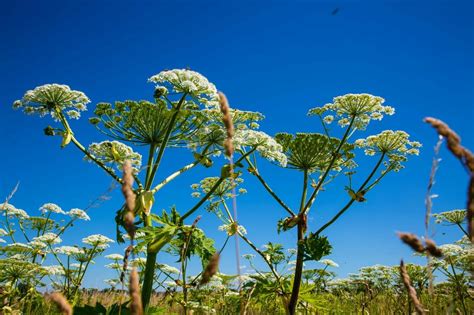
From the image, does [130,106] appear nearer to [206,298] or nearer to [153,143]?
[153,143]

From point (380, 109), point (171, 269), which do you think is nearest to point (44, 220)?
point (171, 269)

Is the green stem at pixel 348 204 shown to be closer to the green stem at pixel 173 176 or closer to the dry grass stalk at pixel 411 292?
the green stem at pixel 173 176

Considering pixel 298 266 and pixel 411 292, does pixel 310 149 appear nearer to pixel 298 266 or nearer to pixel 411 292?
pixel 298 266

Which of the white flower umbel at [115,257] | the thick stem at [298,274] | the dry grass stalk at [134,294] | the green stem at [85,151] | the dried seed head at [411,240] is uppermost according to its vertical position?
the green stem at [85,151]

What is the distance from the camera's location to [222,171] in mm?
5977

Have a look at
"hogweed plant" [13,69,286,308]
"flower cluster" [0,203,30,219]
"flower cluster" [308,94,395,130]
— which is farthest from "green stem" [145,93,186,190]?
"flower cluster" [0,203,30,219]

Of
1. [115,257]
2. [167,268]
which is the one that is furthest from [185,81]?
[115,257]

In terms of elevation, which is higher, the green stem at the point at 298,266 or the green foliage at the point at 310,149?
A: the green foliage at the point at 310,149

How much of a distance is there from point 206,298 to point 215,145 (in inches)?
166

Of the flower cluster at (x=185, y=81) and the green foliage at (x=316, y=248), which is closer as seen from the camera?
the flower cluster at (x=185, y=81)

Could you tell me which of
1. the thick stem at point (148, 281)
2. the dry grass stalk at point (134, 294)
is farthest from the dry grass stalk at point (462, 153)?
the thick stem at point (148, 281)

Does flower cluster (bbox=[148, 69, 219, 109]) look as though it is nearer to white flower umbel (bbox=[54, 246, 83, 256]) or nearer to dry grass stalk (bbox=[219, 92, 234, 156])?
dry grass stalk (bbox=[219, 92, 234, 156])

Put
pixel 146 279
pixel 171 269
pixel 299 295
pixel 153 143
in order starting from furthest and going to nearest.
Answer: pixel 171 269
pixel 299 295
pixel 153 143
pixel 146 279

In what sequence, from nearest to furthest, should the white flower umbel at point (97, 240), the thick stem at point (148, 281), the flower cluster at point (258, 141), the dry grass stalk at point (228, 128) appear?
the dry grass stalk at point (228, 128) → the thick stem at point (148, 281) → the flower cluster at point (258, 141) → the white flower umbel at point (97, 240)
